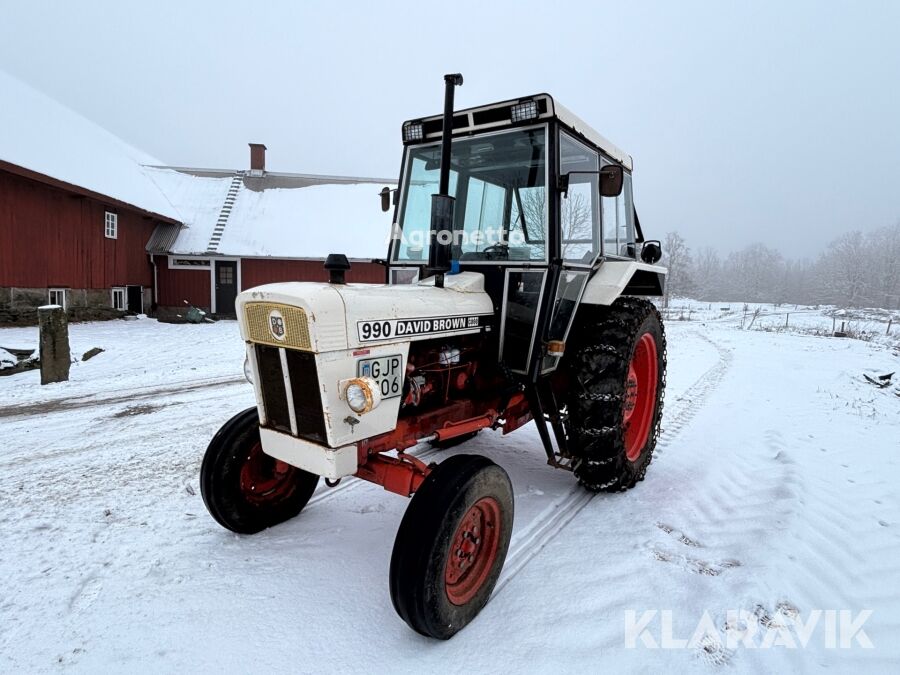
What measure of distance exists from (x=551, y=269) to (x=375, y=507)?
6.44 feet

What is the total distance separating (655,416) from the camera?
438 centimetres

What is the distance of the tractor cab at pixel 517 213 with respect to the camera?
3.22 meters

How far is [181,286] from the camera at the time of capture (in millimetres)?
18031

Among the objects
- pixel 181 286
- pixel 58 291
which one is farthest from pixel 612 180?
→ pixel 181 286

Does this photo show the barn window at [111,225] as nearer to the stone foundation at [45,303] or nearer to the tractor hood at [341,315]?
the stone foundation at [45,303]

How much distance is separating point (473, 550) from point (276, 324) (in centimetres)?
145

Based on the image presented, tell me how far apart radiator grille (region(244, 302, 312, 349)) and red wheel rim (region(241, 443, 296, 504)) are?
35.6 inches

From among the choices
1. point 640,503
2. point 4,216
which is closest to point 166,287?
point 4,216

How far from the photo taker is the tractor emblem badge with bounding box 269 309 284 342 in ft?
7.87

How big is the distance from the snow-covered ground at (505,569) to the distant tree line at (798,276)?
135ft

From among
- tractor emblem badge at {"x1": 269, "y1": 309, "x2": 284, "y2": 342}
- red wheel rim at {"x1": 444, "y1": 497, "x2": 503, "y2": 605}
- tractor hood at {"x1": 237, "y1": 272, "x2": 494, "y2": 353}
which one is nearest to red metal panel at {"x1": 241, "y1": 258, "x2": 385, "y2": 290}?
tractor hood at {"x1": 237, "y1": 272, "x2": 494, "y2": 353}

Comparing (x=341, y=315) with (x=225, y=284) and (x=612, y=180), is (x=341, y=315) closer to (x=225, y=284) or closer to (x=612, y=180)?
(x=612, y=180)

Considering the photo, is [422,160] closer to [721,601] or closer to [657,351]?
[657,351]

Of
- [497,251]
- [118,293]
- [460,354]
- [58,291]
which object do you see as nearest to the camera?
[460,354]
